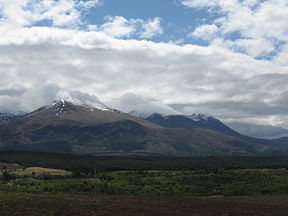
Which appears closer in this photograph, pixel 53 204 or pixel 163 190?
pixel 53 204

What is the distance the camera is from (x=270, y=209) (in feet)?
287

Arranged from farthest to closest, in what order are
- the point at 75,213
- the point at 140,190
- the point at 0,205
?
the point at 140,190, the point at 0,205, the point at 75,213

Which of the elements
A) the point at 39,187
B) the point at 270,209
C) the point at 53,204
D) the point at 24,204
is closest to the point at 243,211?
the point at 270,209

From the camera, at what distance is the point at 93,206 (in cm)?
8756

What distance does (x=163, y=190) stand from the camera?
151375 millimetres

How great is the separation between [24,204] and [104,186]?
70.6 meters

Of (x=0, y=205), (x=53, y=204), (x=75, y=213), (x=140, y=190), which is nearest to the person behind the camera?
(x=75, y=213)

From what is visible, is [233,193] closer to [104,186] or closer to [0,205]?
[104,186]

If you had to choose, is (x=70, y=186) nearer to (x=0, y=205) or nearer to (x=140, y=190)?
(x=140, y=190)

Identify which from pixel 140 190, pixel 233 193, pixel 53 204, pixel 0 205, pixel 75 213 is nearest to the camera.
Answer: pixel 75 213

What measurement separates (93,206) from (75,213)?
11794 mm

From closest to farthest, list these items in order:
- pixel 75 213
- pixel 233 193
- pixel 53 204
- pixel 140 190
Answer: pixel 75 213 → pixel 53 204 → pixel 233 193 → pixel 140 190

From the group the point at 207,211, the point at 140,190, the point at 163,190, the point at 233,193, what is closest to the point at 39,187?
the point at 140,190

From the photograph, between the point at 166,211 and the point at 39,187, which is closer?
the point at 166,211
